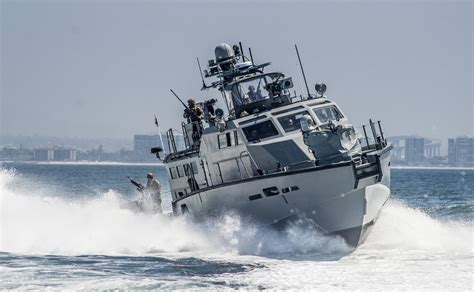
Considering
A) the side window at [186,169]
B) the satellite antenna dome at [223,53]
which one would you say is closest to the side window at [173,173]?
the side window at [186,169]

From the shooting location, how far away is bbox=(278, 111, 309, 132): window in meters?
24.6

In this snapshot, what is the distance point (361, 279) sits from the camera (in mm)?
19484

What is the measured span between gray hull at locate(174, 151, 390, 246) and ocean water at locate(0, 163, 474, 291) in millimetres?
420

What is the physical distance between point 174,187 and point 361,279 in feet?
37.6

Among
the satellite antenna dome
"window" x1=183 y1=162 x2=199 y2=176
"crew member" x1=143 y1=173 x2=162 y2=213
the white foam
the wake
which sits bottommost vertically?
the white foam

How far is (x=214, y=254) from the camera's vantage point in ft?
79.6

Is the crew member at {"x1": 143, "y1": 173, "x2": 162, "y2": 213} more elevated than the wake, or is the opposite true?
the crew member at {"x1": 143, "y1": 173, "x2": 162, "y2": 213}

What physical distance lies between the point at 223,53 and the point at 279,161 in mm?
7015

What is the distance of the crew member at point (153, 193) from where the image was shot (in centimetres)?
3008

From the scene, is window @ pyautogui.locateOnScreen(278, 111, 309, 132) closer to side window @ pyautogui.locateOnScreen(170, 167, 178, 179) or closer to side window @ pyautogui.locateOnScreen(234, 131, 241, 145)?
side window @ pyautogui.locateOnScreen(234, 131, 241, 145)

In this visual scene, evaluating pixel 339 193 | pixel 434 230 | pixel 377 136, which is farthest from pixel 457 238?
pixel 339 193

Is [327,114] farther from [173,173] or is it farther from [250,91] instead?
[173,173]

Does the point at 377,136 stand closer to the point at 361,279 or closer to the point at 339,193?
the point at 339,193

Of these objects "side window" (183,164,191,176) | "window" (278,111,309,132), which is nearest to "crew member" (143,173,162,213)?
"side window" (183,164,191,176)
